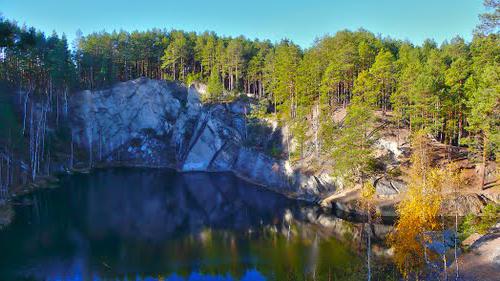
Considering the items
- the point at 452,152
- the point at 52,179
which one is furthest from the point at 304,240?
the point at 52,179

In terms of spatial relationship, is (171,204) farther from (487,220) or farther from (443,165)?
(487,220)

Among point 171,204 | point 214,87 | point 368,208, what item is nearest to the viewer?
point 368,208

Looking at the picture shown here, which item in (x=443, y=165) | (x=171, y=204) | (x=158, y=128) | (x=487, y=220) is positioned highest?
(x=158, y=128)

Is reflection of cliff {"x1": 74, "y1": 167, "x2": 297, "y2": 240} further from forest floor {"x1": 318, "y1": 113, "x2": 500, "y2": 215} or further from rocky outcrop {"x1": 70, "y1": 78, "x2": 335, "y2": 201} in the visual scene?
forest floor {"x1": 318, "y1": 113, "x2": 500, "y2": 215}

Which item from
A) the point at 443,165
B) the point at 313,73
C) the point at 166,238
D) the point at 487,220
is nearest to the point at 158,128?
the point at 313,73

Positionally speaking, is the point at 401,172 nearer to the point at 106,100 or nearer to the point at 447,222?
the point at 447,222

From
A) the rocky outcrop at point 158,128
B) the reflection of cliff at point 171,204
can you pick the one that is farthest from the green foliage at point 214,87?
the reflection of cliff at point 171,204

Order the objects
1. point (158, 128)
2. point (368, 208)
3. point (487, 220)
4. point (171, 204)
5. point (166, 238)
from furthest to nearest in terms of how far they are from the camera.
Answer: point (158, 128) < point (171, 204) < point (166, 238) < point (487, 220) < point (368, 208)
